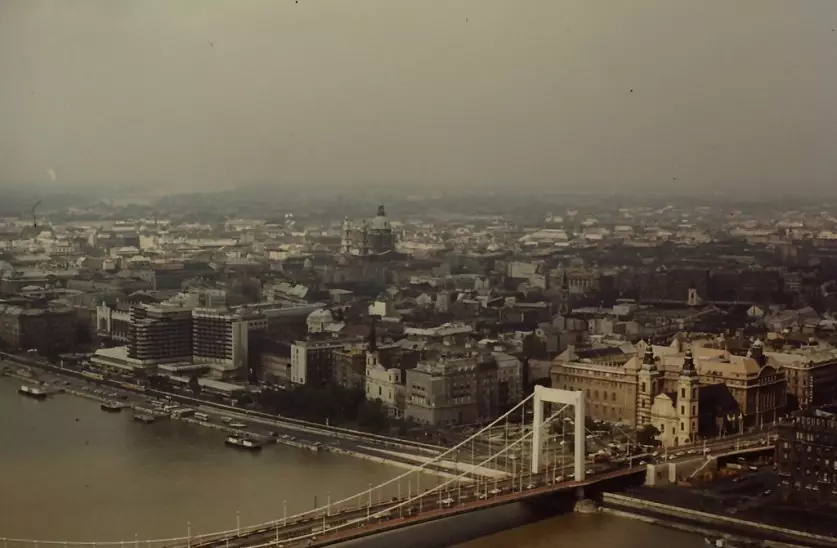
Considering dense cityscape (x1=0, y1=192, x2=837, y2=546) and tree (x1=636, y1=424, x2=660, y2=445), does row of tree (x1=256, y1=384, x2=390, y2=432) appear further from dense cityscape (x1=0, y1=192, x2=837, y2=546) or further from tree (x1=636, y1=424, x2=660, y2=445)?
tree (x1=636, y1=424, x2=660, y2=445)

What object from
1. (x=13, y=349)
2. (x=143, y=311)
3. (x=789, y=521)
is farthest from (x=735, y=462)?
(x=13, y=349)

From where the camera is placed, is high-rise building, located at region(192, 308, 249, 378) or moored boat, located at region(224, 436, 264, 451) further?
high-rise building, located at region(192, 308, 249, 378)

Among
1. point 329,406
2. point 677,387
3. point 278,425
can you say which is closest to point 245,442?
point 278,425

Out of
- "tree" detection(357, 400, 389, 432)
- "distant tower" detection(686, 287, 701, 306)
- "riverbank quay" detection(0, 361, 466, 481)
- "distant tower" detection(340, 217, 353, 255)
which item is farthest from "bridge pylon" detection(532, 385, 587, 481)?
"distant tower" detection(340, 217, 353, 255)

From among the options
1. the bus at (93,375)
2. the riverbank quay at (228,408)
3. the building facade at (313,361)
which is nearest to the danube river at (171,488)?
the riverbank quay at (228,408)

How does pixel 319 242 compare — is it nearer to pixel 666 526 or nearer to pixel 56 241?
pixel 56 241

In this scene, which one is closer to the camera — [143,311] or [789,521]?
[789,521]
